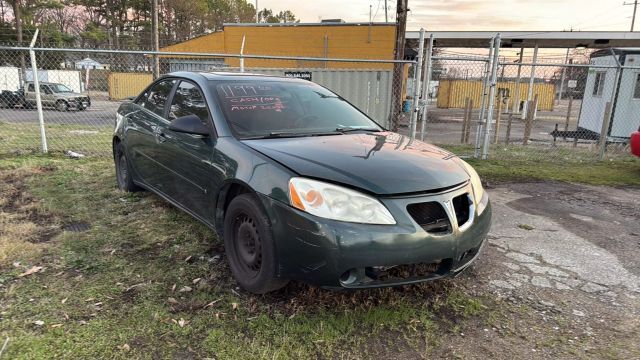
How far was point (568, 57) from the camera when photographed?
30.1 m

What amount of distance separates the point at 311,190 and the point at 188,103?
1.88 metres

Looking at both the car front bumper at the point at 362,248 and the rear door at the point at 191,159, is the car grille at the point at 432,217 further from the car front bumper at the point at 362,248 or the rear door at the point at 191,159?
the rear door at the point at 191,159

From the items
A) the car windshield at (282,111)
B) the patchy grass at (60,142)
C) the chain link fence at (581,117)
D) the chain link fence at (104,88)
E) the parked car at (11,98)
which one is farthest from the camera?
the parked car at (11,98)

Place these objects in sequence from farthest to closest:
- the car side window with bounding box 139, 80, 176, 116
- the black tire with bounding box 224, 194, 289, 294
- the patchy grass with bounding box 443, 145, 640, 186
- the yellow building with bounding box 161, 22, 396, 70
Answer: the yellow building with bounding box 161, 22, 396, 70 → the patchy grass with bounding box 443, 145, 640, 186 → the car side window with bounding box 139, 80, 176, 116 → the black tire with bounding box 224, 194, 289, 294

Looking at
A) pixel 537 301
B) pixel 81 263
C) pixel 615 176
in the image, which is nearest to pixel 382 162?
pixel 537 301

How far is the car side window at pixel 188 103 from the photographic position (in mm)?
3685

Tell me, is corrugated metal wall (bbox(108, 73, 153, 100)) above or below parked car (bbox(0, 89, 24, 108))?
above

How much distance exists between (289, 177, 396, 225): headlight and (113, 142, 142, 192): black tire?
10.7 feet

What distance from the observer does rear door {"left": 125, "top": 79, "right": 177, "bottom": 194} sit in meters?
4.27

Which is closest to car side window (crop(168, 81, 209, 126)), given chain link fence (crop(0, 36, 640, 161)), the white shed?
chain link fence (crop(0, 36, 640, 161))

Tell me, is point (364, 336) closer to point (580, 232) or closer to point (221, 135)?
point (221, 135)

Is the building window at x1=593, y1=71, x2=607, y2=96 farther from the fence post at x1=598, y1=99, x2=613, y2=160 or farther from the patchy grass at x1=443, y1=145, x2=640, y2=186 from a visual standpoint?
the fence post at x1=598, y1=99, x2=613, y2=160

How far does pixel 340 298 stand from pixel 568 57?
108 ft

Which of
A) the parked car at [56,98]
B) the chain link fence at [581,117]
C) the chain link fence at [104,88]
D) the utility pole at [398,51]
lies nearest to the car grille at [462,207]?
the chain link fence at [104,88]
